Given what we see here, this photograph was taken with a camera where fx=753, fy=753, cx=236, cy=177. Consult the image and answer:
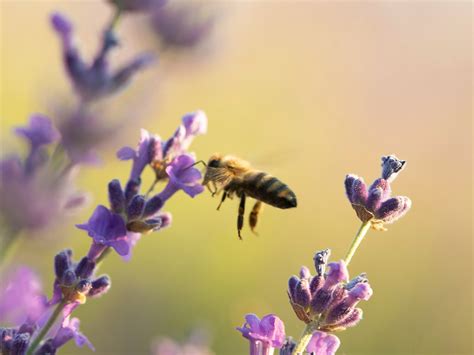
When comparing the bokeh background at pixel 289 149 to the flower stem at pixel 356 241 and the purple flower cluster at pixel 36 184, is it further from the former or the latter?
the flower stem at pixel 356 241

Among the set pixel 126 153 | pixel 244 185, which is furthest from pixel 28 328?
pixel 244 185

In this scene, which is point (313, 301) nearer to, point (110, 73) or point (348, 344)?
point (110, 73)

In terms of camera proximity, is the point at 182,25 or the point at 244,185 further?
the point at 182,25

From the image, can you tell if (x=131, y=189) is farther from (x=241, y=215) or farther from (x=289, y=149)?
(x=289, y=149)

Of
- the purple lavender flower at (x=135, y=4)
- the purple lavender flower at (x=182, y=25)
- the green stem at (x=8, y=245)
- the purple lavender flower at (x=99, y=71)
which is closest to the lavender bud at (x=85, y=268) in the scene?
the green stem at (x=8, y=245)

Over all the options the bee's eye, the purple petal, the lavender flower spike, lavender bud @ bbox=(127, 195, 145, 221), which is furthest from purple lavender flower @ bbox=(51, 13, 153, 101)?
lavender bud @ bbox=(127, 195, 145, 221)

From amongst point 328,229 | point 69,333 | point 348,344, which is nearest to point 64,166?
point 69,333

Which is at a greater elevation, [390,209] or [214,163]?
[214,163]
